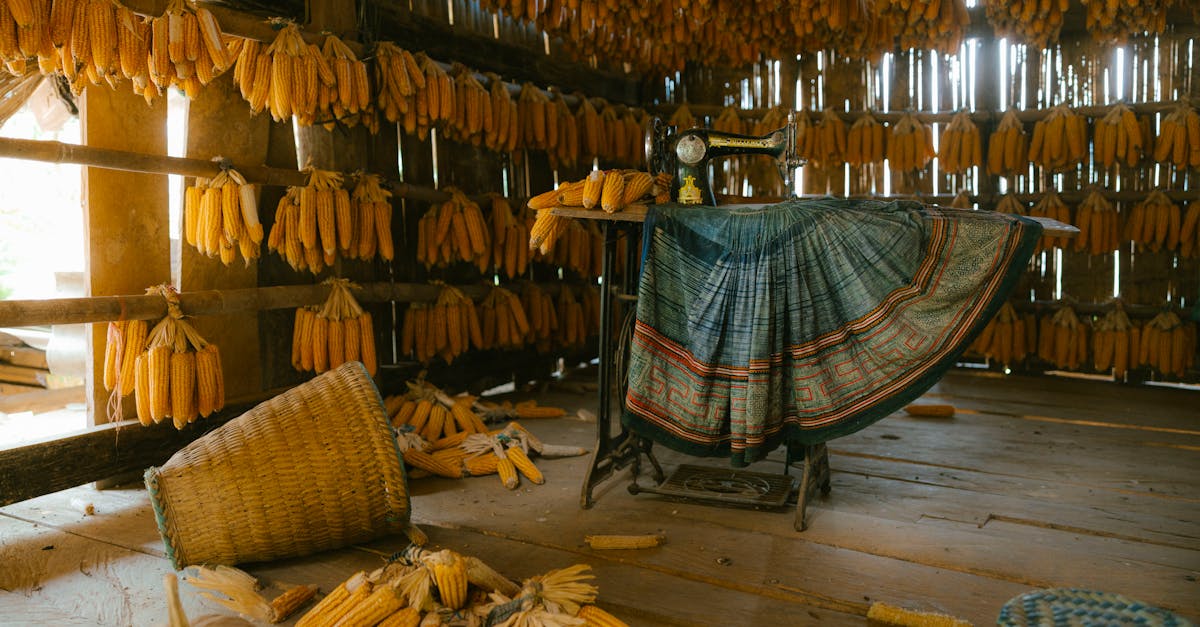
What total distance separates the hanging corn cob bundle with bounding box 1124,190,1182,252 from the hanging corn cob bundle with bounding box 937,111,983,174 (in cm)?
129

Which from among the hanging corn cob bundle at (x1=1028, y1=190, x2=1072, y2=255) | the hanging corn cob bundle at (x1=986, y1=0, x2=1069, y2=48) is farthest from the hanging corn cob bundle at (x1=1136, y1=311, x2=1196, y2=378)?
the hanging corn cob bundle at (x1=986, y1=0, x2=1069, y2=48)

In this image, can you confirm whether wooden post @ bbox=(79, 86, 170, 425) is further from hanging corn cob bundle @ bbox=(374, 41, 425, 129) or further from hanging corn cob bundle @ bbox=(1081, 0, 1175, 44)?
hanging corn cob bundle @ bbox=(1081, 0, 1175, 44)

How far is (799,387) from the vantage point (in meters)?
3.71

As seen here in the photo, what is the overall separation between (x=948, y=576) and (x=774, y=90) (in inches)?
232

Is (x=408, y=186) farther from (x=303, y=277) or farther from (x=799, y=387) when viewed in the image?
(x=799, y=387)

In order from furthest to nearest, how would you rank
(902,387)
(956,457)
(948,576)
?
(956,457) → (902,387) → (948,576)

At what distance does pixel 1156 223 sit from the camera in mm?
6754

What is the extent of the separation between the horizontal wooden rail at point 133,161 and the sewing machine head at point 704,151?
7.01ft

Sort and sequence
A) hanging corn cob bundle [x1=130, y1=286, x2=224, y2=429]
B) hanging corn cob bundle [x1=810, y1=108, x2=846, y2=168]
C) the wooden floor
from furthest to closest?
hanging corn cob bundle [x1=810, y1=108, x2=846, y2=168]
hanging corn cob bundle [x1=130, y1=286, x2=224, y2=429]
the wooden floor

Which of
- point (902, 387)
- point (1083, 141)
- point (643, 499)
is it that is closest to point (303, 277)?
point (643, 499)

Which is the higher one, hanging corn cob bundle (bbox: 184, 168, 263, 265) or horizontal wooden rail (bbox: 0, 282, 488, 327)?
hanging corn cob bundle (bbox: 184, 168, 263, 265)

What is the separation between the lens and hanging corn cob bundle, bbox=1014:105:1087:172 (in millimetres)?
6891

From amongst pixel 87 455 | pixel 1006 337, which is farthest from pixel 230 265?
pixel 1006 337

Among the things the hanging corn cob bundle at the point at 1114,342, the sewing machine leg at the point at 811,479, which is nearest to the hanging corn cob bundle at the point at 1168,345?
the hanging corn cob bundle at the point at 1114,342
